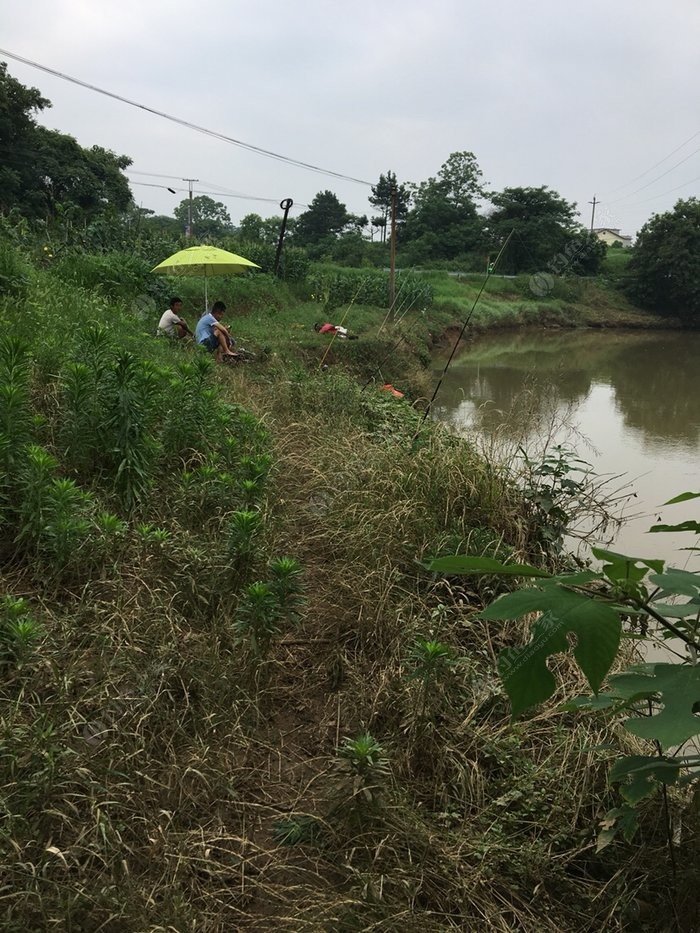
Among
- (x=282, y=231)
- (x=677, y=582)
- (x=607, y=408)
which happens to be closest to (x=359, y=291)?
(x=282, y=231)

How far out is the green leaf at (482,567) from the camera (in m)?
0.86

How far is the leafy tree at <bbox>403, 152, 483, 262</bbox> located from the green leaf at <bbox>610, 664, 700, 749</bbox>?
34.2 metres

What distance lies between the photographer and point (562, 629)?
841 millimetres

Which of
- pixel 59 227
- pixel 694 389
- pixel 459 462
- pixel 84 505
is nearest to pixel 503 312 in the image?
pixel 694 389

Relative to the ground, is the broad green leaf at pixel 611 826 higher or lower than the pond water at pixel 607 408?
lower

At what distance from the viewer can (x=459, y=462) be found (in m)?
4.03

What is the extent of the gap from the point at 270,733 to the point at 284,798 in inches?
11.0

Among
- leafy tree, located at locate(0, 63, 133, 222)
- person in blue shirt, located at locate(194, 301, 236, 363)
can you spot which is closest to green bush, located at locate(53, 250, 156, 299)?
person in blue shirt, located at locate(194, 301, 236, 363)

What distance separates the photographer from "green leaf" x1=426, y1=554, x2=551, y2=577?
863mm

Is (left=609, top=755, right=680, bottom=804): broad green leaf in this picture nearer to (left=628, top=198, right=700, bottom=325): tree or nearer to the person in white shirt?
the person in white shirt

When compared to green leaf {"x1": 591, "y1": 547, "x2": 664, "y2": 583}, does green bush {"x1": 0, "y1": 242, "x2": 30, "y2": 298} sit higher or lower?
higher

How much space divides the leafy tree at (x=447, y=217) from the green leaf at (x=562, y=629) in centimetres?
3431

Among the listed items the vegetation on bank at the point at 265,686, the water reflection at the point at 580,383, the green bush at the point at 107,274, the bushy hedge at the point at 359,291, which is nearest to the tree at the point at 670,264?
the water reflection at the point at 580,383

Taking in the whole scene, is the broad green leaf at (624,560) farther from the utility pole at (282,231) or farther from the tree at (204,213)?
the tree at (204,213)
